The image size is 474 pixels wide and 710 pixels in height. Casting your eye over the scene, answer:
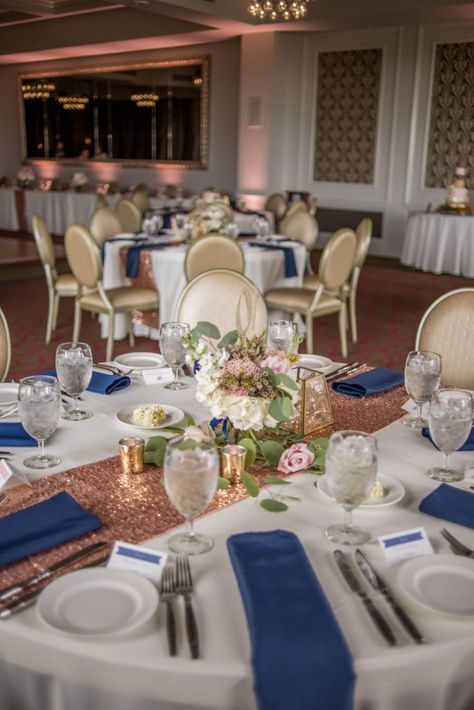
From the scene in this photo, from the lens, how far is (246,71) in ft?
35.6

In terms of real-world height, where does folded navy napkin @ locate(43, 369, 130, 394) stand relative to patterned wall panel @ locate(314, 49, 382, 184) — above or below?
below

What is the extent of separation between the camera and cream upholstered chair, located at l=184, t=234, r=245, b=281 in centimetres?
445

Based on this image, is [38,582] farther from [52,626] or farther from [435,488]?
[435,488]

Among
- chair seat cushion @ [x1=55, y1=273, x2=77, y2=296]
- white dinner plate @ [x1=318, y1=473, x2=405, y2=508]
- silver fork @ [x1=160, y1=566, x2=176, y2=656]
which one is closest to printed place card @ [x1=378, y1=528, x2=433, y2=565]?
white dinner plate @ [x1=318, y1=473, x2=405, y2=508]

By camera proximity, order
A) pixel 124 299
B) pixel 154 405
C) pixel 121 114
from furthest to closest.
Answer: pixel 121 114 → pixel 124 299 → pixel 154 405

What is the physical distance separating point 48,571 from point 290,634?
0.40 meters

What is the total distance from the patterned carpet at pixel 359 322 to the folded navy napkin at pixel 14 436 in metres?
3.08

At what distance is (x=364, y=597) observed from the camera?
1.07m

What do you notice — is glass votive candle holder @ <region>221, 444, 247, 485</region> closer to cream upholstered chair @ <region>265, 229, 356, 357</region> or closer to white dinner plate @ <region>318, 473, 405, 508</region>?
white dinner plate @ <region>318, 473, 405, 508</region>

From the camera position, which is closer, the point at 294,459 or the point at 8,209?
the point at 294,459

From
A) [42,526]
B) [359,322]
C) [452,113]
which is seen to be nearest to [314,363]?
[42,526]

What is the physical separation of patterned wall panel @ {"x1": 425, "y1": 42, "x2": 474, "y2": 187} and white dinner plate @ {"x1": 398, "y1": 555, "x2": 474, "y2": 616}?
9.48 m

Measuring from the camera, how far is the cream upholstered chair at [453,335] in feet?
8.15

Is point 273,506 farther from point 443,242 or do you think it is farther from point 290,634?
point 443,242
